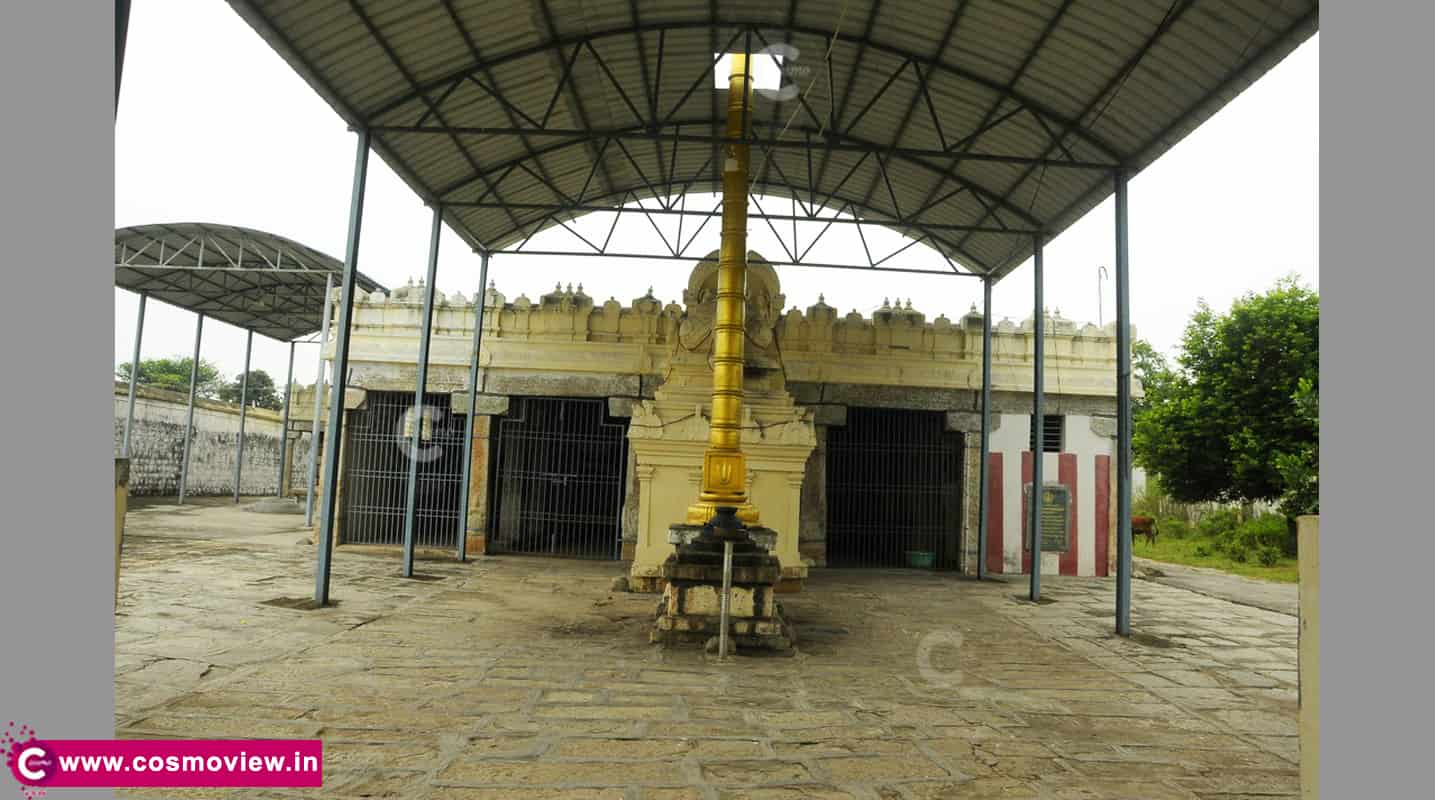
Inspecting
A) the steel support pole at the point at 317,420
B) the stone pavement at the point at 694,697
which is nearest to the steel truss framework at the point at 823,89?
the stone pavement at the point at 694,697

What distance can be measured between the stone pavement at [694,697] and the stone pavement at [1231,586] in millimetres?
2522

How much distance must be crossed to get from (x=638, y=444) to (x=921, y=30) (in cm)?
644

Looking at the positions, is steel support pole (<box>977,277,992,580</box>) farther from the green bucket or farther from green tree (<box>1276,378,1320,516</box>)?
green tree (<box>1276,378,1320,516</box>)

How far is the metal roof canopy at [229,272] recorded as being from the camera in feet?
58.9

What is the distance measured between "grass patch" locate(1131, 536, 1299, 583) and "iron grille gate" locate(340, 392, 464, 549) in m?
15.1

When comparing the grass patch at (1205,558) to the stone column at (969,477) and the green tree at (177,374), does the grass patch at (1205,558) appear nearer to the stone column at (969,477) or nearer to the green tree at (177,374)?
the stone column at (969,477)

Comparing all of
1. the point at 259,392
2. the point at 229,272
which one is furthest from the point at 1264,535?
the point at 259,392

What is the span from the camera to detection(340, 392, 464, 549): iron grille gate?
51.3ft

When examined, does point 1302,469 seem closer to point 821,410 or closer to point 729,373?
point 821,410

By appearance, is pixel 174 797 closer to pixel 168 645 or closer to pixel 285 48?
pixel 168 645

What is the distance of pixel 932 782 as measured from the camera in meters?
4.37

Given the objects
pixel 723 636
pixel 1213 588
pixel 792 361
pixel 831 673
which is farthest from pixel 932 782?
pixel 1213 588

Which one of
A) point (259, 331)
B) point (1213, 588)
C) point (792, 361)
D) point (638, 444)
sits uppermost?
point (259, 331)

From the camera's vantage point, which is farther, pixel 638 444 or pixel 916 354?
pixel 916 354
